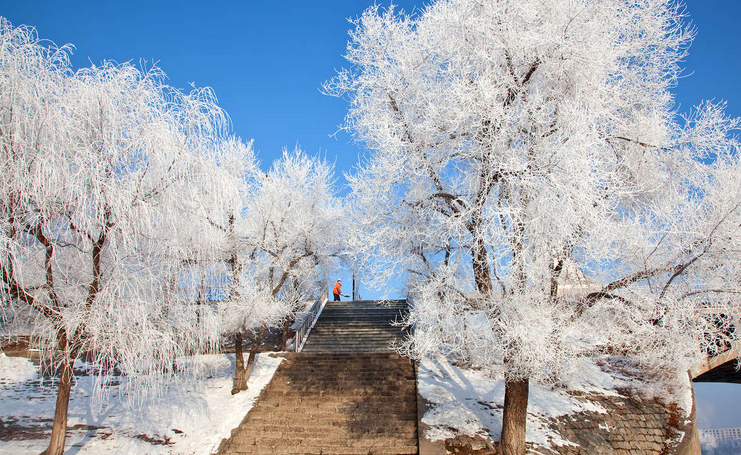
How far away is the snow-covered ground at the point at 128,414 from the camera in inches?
386

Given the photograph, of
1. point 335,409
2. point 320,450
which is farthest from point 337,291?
point 320,450

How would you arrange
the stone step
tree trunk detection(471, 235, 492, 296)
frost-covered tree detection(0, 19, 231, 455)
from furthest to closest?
the stone step, tree trunk detection(471, 235, 492, 296), frost-covered tree detection(0, 19, 231, 455)

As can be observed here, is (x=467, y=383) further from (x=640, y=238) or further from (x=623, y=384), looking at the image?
(x=640, y=238)

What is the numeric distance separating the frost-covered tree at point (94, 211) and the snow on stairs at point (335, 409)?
11.7 feet

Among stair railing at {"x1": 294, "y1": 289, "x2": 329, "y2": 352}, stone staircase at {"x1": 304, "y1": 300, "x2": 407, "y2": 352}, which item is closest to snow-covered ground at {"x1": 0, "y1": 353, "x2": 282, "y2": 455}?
stair railing at {"x1": 294, "y1": 289, "x2": 329, "y2": 352}

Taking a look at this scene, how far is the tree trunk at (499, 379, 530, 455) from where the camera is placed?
9523 mm

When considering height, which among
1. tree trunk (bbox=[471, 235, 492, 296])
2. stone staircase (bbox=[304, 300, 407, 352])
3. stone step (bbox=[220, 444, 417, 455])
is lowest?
stone step (bbox=[220, 444, 417, 455])

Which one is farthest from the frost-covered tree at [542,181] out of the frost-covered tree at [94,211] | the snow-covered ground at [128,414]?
the snow-covered ground at [128,414]

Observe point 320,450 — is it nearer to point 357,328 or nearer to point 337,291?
point 357,328

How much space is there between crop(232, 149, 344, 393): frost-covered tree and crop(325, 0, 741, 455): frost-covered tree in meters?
4.54

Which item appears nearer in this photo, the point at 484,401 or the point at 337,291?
the point at 484,401

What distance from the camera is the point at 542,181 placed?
325 inches

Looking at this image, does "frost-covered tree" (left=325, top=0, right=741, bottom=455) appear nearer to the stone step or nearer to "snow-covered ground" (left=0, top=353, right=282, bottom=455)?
the stone step

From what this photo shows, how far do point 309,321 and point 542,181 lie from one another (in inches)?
483
